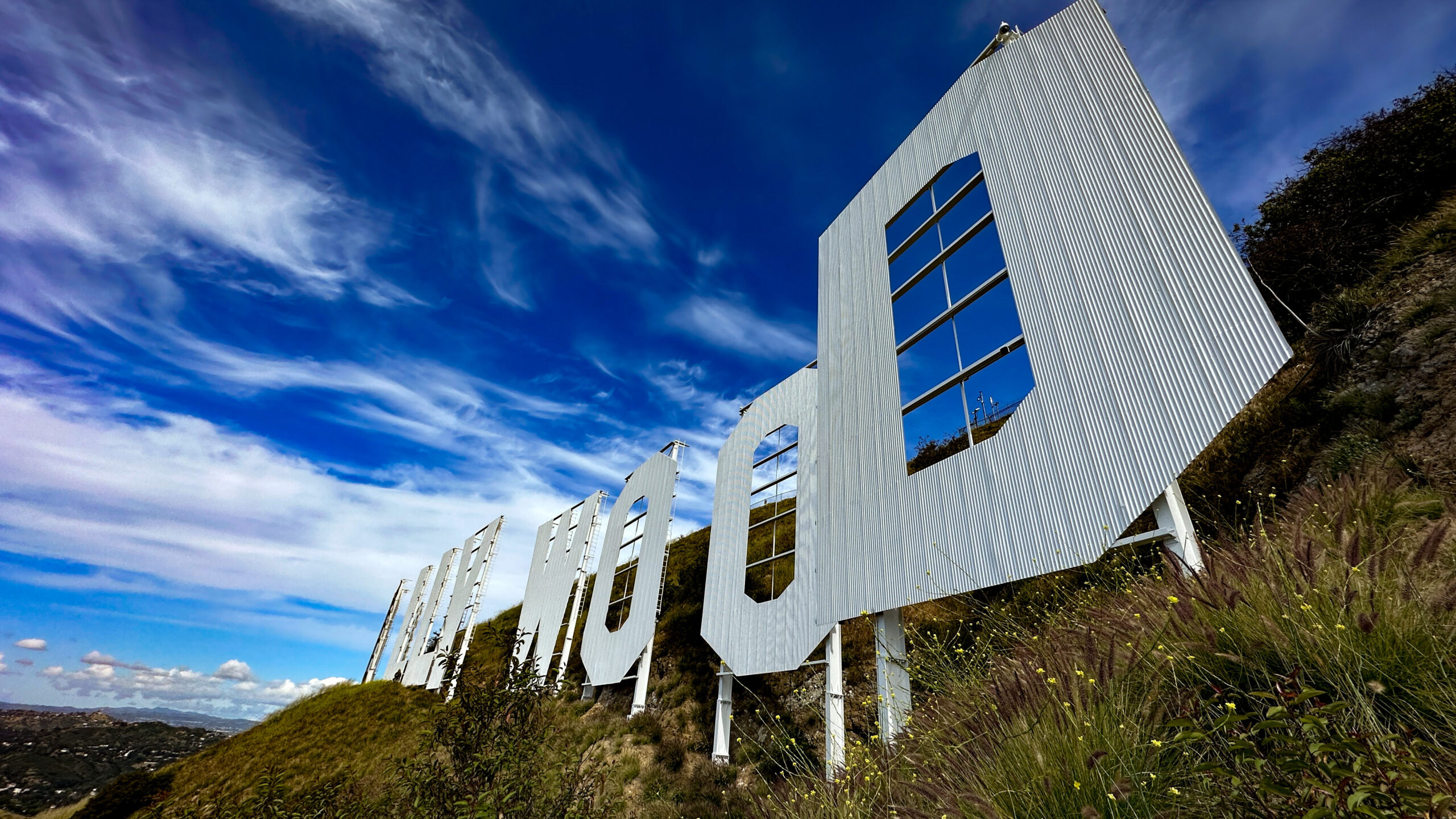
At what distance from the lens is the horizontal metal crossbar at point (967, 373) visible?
7953mm

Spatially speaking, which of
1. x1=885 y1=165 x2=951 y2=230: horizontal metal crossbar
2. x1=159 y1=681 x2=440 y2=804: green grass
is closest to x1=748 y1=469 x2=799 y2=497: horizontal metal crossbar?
x1=885 y1=165 x2=951 y2=230: horizontal metal crossbar

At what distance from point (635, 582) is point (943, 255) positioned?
39.1 ft

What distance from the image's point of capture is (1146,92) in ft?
22.8

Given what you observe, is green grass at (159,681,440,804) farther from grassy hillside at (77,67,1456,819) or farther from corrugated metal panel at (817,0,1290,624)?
corrugated metal panel at (817,0,1290,624)

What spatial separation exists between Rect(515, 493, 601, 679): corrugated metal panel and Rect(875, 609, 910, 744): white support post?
518 inches

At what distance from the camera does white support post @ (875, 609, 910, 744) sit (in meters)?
6.93

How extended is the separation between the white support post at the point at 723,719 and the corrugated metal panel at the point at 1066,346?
3.52 meters

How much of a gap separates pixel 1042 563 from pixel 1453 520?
3.65 metres

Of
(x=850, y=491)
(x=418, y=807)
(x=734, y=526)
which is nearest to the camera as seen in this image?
(x=418, y=807)

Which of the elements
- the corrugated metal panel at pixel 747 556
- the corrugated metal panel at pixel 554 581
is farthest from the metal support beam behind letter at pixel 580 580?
the corrugated metal panel at pixel 747 556

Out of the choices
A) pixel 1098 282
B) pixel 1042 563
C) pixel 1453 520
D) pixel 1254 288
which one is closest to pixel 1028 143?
pixel 1098 282

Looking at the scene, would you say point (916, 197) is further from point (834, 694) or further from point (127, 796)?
point (127, 796)

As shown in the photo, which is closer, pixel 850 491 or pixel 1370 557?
pixel 1370 557

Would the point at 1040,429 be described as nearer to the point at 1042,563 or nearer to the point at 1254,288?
the point at 1042,563
